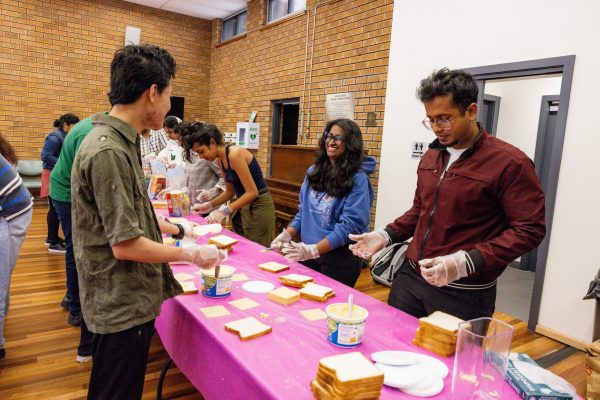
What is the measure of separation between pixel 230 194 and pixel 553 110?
4379 millimetres

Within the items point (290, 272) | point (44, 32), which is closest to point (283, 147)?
point (290, 272)

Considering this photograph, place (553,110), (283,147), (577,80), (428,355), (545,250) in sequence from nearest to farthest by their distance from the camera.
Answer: (428,355), (577,80), (545,250), (553,110), (283,147)

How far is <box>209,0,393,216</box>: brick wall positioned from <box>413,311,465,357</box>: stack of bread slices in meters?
3.43

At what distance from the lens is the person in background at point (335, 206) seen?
2.12m

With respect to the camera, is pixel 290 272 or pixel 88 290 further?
pixel 290 272

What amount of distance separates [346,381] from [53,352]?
2.48 m

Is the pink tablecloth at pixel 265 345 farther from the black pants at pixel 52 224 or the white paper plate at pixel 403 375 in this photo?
the black pants at pixel 52 224

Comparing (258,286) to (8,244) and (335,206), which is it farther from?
(8,244)

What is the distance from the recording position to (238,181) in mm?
3088

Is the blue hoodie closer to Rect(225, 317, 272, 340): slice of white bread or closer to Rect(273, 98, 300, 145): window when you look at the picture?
Rect(225, 317, 272, 340): slice of white bread

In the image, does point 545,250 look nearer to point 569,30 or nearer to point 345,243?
point 569,30

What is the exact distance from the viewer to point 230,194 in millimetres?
3318

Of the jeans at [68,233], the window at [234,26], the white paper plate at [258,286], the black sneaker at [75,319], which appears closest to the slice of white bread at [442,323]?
the white paper plate at [258,286]

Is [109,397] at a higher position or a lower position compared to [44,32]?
lower
